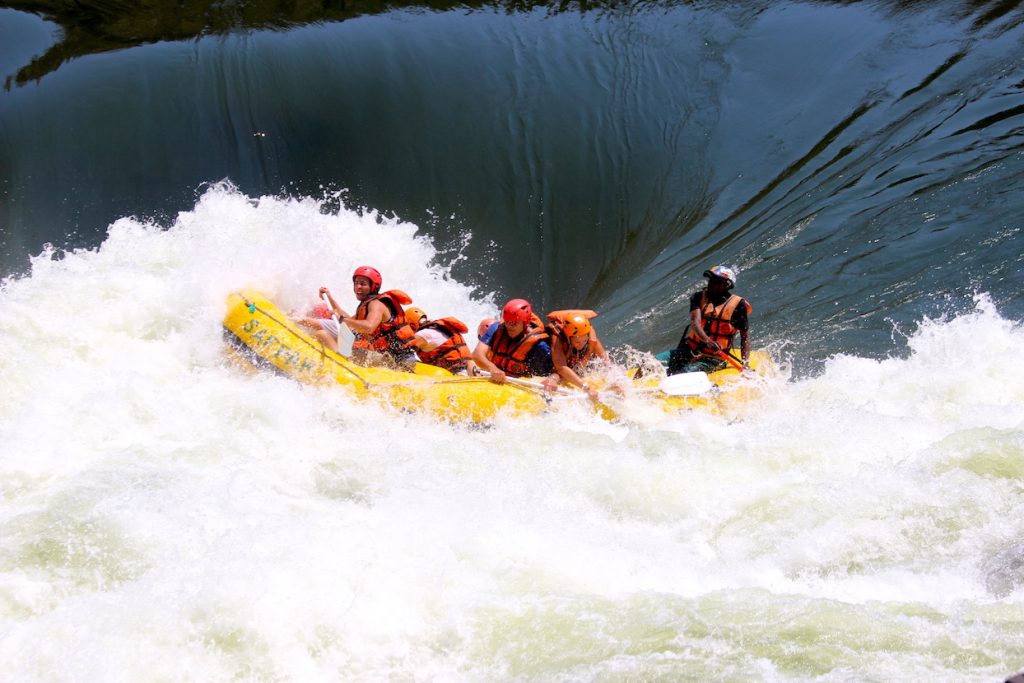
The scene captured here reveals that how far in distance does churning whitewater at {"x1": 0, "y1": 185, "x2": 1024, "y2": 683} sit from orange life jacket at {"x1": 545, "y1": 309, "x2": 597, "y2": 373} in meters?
0.41

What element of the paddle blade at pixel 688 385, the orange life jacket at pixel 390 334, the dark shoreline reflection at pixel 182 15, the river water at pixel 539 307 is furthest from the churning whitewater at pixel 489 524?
the dark shoreline reflection at pixel 182 15

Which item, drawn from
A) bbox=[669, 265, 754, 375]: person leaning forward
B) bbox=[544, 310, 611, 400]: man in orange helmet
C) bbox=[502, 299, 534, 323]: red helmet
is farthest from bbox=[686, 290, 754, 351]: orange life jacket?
bbox=[502, 299, 534, 323]: red helmet

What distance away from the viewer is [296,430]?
Result: 5961 millimetres

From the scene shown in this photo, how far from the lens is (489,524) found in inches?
186

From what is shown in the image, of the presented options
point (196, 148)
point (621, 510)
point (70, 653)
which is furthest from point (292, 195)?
point (70, 653)

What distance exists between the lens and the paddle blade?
622 cm

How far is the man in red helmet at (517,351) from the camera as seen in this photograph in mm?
6547

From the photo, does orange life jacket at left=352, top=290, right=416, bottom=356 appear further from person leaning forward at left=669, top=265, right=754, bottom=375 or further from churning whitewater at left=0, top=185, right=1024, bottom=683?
person leaning forward at left=669, top=265, right=754, bottom=375

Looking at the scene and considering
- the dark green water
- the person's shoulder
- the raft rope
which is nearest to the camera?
the raft rope

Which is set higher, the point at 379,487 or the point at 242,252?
the point at 242,252

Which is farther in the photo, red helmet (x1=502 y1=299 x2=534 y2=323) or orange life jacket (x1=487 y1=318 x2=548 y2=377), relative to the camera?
orange life jacket (x1=487 y1=318 x2=548 y2=377)

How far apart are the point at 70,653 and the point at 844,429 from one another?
4047mm

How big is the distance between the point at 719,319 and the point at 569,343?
113 centimetres

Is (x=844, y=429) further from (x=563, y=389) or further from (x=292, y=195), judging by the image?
(x=292, y=195)
